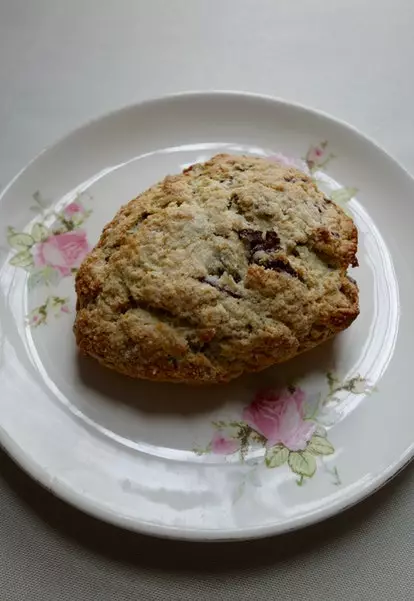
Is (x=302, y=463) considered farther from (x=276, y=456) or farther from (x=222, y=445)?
(x=222, y=445)

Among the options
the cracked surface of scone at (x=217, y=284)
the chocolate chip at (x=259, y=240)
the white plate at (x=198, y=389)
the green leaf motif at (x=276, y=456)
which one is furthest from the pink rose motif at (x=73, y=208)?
the green leaf motif at (x=276, y=456)

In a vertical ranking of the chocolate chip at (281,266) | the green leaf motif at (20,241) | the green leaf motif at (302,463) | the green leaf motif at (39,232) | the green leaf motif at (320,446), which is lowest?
the green leaf motif at (20,241)

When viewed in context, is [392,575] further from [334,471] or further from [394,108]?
[394,108]

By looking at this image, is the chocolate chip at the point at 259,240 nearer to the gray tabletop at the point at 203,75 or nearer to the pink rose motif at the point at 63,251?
the pink rose motif at the point at 63,251

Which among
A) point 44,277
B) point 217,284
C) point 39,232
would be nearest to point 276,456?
point 217,284

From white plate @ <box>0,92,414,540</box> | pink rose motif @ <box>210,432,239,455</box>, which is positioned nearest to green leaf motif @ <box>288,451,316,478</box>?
white plate @ <box>0,92,414,540</box>
